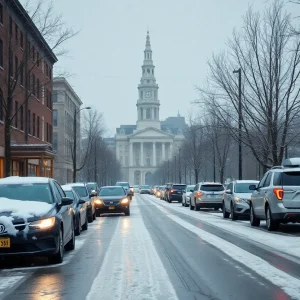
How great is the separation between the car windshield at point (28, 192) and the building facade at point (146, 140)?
163 metres

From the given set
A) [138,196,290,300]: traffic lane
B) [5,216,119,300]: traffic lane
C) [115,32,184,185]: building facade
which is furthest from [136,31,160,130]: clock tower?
[5,216,119,300]: traffic lane

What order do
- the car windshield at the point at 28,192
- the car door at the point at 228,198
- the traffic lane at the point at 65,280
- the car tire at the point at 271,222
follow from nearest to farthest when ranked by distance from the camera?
the traffic lane at the point at 65,280, the car windshield at the point at 28,192, the car tire at the point at 271,222, the car door at the point at 228,198

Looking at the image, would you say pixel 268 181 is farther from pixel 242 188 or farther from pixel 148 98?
pixel 148 98

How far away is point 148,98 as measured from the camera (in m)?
192

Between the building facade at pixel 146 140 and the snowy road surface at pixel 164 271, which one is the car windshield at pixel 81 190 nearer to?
the snowy road surface at pixel 164 271

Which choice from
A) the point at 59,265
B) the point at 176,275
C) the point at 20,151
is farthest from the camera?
the point at 20,151

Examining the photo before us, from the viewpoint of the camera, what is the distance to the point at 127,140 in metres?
189

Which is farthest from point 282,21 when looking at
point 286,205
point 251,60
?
point 286,205

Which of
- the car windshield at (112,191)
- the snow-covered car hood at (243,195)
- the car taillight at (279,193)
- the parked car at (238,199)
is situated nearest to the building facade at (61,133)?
the car windshield at (112,191)

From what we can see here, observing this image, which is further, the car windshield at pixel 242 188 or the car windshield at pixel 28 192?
the car windshield at pixel 242 188

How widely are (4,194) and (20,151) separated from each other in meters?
30.7

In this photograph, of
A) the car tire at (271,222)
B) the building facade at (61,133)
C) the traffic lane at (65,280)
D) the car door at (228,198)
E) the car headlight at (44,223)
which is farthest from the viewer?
the building facade at (61,133)

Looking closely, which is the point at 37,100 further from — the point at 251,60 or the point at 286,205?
the point at 286,205

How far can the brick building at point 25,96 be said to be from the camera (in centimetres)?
3894
